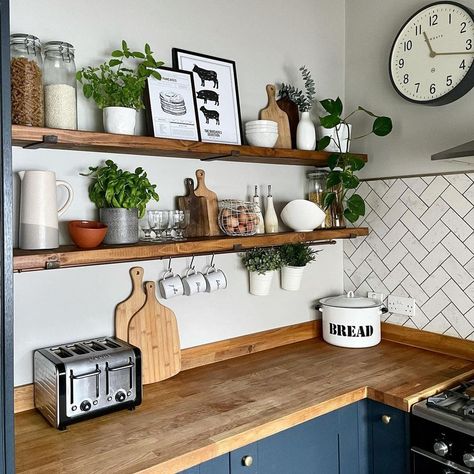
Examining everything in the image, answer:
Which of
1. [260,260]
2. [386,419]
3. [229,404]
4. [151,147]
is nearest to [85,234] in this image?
[151,147]

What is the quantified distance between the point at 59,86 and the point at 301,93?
1.24 metres

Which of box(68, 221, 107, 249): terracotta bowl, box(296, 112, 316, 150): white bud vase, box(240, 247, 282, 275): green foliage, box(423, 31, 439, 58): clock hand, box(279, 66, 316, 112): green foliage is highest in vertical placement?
box(423, 31, 439, 58): clock hand

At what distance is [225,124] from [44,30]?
79cm

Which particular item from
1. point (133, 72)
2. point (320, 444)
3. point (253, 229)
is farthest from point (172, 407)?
point (133, 72)

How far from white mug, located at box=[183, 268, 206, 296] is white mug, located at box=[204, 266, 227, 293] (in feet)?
0.07

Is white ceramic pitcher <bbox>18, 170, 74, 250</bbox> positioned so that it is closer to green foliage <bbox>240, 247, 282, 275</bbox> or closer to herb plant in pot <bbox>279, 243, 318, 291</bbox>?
green foliage <bbox>240, 247, 282, 275</bbox>

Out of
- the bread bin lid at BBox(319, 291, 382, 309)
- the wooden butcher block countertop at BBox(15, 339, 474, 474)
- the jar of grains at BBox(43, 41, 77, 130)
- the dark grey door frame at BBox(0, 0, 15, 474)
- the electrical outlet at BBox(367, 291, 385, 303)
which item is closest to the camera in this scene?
the dark grey door frame at BBox(0, 0, 15, 474)

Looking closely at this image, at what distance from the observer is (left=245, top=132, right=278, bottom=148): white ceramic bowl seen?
86.1 inches

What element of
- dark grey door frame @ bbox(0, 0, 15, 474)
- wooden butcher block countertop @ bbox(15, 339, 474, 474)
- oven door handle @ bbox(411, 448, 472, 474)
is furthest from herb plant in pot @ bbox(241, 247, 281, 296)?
dark grey door frame @ bbox(0, 0, 15, 474)

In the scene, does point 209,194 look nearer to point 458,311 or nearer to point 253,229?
point 253,229

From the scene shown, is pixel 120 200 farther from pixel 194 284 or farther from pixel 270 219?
pixel 270 219

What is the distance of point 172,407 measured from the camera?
68.7 inches

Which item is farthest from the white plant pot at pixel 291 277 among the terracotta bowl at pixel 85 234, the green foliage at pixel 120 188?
the terracotta bowl at pixel 85 234

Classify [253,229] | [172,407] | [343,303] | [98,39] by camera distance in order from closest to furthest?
1. [172,407]
2. [98,39]
3. [253,229]
4. [343,303]
